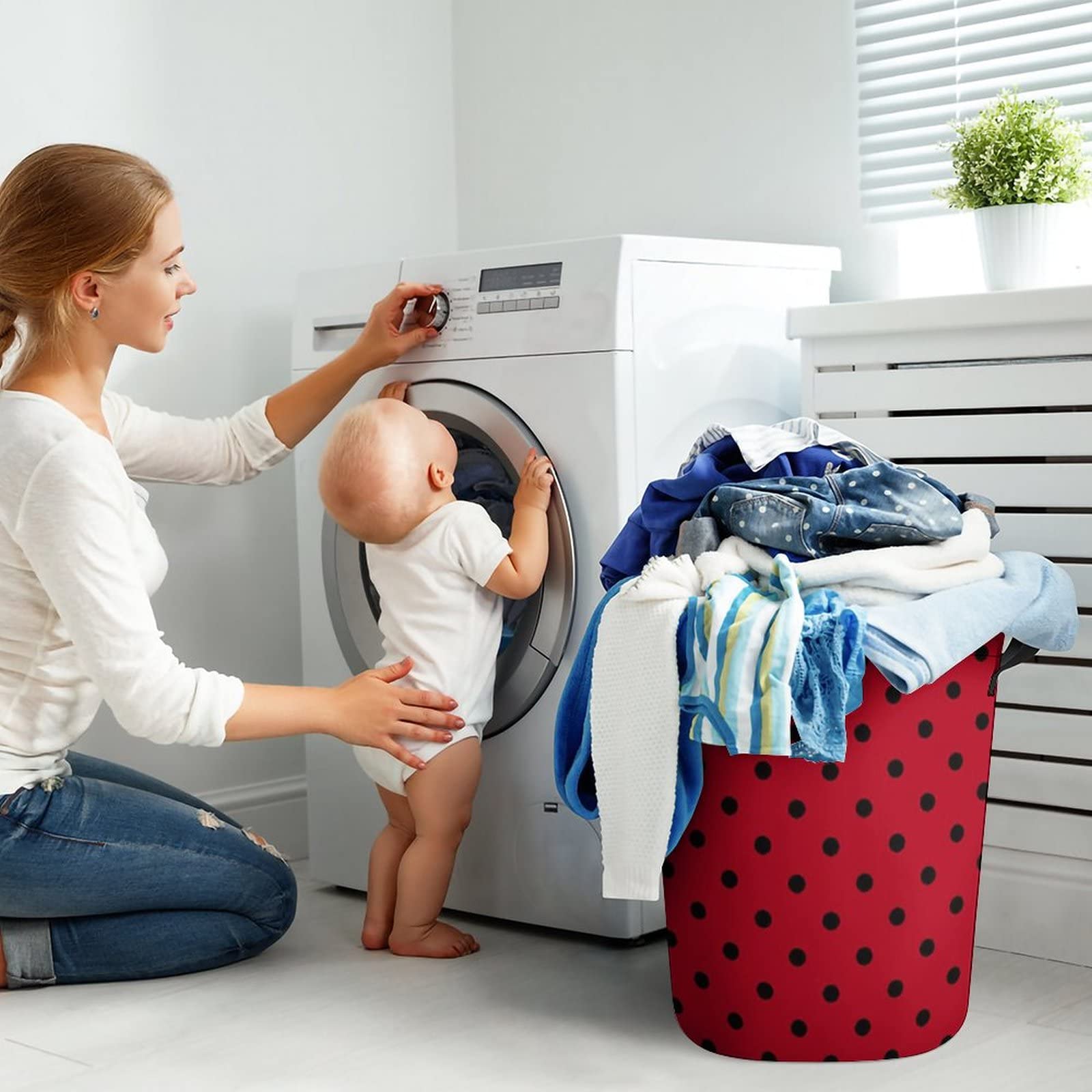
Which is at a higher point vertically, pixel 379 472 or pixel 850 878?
pixel 379 472

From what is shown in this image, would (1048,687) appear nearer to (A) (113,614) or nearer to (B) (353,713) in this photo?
(B) (353,713)

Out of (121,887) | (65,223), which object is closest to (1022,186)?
(65,223)

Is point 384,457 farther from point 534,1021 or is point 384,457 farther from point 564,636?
point 534,1021

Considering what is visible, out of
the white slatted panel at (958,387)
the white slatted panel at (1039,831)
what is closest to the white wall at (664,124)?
the white slatted panel at (958,387)

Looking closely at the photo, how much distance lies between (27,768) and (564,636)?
0.70 metres

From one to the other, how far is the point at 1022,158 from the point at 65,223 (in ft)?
4.04

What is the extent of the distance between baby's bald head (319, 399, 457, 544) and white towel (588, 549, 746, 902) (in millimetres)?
481

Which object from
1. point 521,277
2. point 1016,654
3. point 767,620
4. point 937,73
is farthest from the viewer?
point 937,73

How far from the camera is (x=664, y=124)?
8.53 feet

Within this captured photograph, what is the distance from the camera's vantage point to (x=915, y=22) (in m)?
2.28

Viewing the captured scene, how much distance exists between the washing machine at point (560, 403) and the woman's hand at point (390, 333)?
2 cm

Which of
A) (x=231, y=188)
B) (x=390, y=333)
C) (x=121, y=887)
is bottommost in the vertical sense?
(x=121, y=887)

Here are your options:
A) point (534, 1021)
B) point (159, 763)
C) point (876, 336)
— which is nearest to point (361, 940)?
point (534, 1021)

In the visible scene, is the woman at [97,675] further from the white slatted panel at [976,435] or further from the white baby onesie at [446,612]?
the white slatted panel at [976,435]
